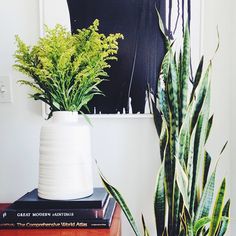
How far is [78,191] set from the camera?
1052 mm

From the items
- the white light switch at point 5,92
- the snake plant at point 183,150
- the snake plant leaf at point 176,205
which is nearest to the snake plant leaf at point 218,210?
the snake plant at point 183,150

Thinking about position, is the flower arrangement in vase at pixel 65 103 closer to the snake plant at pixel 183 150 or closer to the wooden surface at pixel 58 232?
the wooden surface at pixel 58 232

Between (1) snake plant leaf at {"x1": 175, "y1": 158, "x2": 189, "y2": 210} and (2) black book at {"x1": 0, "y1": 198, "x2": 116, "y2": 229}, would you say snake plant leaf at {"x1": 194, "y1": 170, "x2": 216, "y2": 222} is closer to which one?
(1) snake plant leaf at {"x1": 175, "y1": 158, "x2": 189, "y2": 210}

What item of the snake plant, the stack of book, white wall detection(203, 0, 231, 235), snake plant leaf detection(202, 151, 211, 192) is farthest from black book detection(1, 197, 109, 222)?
white wall detection(203, 0, 231, 235)

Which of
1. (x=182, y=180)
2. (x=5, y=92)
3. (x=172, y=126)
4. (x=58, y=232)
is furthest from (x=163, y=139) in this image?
(x=5, y=92)

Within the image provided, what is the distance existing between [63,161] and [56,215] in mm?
159

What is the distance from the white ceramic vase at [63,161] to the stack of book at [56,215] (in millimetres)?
37

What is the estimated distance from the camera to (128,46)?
1.37 metres

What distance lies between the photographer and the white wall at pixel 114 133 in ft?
4.51

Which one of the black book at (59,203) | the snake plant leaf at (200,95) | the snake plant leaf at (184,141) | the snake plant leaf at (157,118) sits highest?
the snake plant leaf at (200,95)

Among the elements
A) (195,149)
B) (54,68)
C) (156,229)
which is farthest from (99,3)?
(156,229)

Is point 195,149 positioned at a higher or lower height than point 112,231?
higher

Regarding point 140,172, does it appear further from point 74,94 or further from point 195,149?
point 74,94

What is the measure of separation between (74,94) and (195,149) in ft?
1.58
